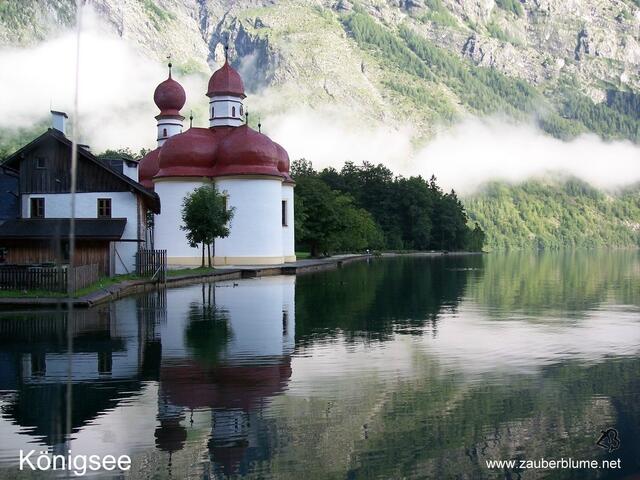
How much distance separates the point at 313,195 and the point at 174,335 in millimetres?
66625

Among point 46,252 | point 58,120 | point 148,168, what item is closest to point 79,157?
point 58,120

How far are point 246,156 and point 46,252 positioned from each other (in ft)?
88.3

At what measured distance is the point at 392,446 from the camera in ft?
38.7

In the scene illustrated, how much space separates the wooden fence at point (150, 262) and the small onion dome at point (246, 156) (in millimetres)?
22550

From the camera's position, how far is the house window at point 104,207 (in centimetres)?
4862

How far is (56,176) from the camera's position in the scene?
49.0 m

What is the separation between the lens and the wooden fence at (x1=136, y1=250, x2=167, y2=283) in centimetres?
4606

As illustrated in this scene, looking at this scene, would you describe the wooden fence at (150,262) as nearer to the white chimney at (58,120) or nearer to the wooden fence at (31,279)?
the white chimney at (58,120)

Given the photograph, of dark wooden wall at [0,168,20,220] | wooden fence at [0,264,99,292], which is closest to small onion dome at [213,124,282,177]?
dark wooden wall at [0,168,20,220]

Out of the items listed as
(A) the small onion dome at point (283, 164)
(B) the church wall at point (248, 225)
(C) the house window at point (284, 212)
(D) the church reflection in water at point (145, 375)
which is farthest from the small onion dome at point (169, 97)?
(D) the church reflection in water at point (145, 375)

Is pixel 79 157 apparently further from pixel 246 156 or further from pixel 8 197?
pixel 246 156

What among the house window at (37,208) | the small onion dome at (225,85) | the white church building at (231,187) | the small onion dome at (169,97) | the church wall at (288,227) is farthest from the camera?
the small onion dome at (169,97)

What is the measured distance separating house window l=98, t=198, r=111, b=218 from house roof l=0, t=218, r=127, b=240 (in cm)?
90

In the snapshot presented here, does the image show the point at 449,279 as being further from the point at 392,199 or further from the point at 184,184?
the point at 392,199
